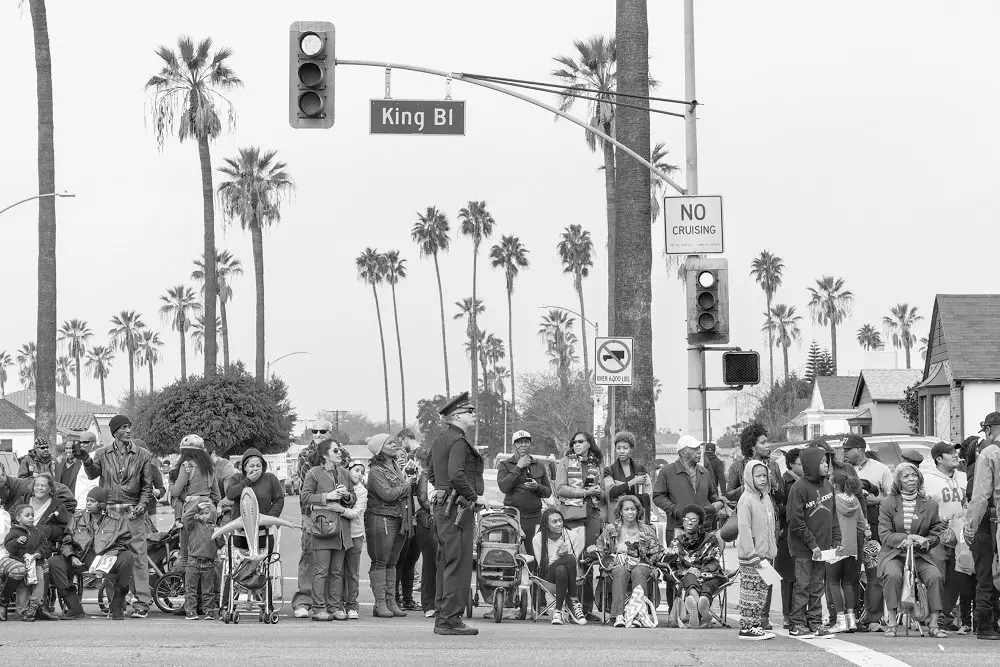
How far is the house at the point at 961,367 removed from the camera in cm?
3769

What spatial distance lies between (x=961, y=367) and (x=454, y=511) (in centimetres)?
2964

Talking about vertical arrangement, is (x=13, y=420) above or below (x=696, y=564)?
above

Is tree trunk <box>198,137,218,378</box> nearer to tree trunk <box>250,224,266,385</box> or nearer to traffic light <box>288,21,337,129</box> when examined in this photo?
tree trunk <box>250,224,266,385</box>

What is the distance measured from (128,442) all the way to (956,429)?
29.7 meters

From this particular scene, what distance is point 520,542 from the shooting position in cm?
1387

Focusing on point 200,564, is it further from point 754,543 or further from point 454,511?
point 754,543

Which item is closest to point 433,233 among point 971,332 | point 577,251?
point 577,251

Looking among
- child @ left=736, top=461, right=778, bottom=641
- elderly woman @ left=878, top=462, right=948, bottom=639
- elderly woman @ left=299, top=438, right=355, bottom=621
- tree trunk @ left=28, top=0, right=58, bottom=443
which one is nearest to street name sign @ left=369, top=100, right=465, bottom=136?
elderly woman @ left=299, top=438, right=355, bottom=621

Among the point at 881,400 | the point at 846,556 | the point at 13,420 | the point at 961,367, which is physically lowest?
the point at 846,556

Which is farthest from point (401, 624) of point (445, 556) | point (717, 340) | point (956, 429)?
point (956, 429)

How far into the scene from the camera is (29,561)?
519 inches

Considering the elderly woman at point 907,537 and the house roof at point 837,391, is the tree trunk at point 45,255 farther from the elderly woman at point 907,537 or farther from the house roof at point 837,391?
the house roof at point 837,391

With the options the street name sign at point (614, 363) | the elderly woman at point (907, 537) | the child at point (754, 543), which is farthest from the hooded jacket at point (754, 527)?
the street name sign at point (614, 363)

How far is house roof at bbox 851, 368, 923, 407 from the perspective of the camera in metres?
61.8
